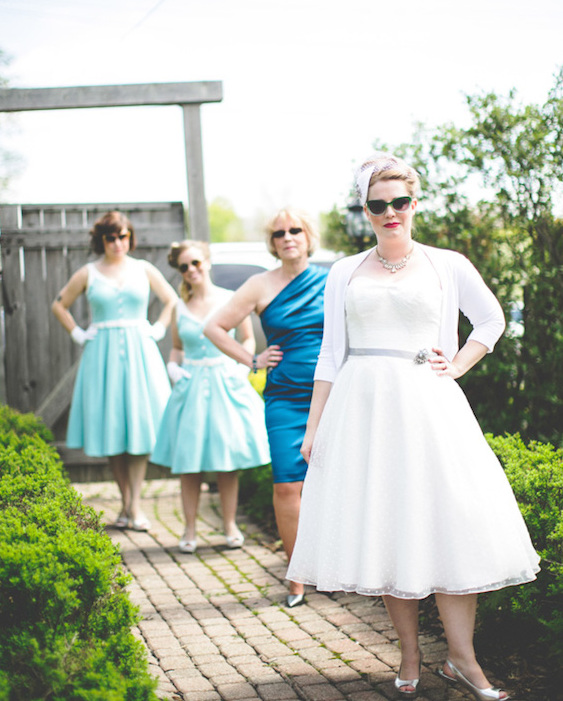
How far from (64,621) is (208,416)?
3.30m

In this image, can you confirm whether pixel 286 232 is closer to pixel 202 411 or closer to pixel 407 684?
pixel 202 411

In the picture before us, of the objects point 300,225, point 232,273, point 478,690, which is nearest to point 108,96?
point 232,273

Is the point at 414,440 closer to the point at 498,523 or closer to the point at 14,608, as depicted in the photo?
the point at 498,523

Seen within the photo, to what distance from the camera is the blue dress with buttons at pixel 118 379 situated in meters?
6.54

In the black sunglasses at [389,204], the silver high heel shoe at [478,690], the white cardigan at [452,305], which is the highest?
the black sunglasses at [389,204]

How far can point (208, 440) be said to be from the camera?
5977 mm

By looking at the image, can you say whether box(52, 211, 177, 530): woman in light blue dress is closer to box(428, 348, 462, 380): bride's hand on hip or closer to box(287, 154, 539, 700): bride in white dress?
box(287, 154, 539, 700): bride in white dress

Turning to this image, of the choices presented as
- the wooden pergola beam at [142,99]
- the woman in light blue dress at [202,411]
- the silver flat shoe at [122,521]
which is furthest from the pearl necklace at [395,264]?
the wooden pergola beam at [142,99]

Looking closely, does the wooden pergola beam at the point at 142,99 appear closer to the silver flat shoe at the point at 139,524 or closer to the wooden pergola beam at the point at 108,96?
the wooden pergola beam at the point at 108,96

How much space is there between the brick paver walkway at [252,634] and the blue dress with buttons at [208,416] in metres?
0.66

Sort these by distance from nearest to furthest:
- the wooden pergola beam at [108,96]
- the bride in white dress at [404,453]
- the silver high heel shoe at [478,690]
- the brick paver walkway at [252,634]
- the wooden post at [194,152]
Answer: the bride in white dress at [404,453]
the silver high heel shoe at [478,690]
the brick paver walkway at [252,634]
the wooden pergola beam at [108,96]
the wooden post at [194,152]

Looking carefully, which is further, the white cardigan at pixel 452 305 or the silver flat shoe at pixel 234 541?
the silver flat shoe at pixel 234 541

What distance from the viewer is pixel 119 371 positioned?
6609mm

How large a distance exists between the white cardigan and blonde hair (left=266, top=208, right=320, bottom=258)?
4.51 feet
